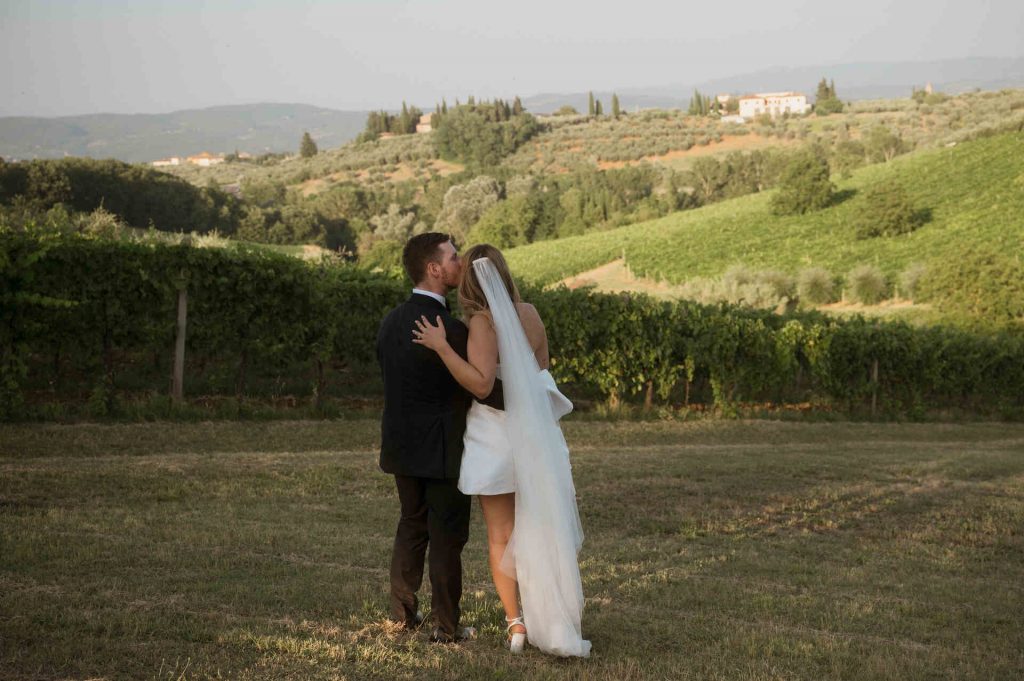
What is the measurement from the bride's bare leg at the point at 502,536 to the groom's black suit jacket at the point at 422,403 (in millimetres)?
311

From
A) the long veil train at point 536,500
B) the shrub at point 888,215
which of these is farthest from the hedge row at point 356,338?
the shrub at point 888,215

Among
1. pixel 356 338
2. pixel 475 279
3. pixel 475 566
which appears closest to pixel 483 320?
pixel 475 279

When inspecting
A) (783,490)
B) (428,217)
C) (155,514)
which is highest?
Answer: (428,217)

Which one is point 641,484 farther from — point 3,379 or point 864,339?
point 864,339

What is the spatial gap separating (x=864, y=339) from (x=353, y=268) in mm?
13986

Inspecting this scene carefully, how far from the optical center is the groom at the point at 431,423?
215 inches

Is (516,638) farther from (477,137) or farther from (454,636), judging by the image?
(477,137)

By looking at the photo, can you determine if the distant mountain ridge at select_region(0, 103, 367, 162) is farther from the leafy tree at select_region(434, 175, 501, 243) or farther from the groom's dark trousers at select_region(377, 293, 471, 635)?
the groom's dark trousers at select_region(377, 293, 471, 635)

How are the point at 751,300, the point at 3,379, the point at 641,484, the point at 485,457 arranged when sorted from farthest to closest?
the point at 751,300 < the point at 3,379 < the point at 641,484 < the point at 485,457

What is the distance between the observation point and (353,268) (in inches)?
773

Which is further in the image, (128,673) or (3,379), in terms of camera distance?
(3,379)

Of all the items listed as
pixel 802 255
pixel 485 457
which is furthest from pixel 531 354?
pixel 802 255

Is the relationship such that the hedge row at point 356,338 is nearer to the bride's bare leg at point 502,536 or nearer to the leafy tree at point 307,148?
the bride's bare leg at point 502,536

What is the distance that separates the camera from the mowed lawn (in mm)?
5258
